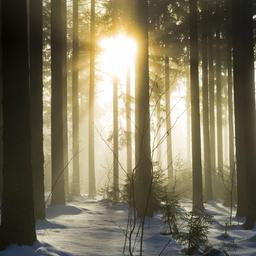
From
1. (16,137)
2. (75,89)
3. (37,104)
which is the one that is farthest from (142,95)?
(75,89)

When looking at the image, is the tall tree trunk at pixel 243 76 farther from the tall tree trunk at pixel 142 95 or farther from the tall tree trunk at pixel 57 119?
the tall tree trunk at pixel 57 119

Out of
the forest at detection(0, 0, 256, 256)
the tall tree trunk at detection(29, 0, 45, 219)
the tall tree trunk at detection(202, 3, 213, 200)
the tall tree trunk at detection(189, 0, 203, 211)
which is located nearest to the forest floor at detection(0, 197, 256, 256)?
Answer: the forest at detection(0, 0, 256, 256)

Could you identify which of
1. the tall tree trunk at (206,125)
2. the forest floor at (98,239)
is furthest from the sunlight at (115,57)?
the forest floor at (98,239)

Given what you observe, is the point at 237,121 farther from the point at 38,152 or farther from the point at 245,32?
the point at 38,152

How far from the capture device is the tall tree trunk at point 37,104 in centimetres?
1116

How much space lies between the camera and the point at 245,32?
11.8 metres

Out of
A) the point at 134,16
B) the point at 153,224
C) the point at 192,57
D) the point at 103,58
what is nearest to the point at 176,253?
the point at 153,224

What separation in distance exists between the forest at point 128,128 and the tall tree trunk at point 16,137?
0.02m

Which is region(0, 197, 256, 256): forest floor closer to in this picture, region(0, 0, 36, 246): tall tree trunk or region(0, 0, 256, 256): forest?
region(0, 0, 256, 256): forest

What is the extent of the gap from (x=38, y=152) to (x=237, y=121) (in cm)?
535

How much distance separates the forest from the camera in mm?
7207

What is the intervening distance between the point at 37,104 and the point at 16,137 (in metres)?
4.73

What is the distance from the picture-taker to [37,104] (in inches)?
467

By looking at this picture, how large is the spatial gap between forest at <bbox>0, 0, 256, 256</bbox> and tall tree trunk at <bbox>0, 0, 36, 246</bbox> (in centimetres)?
2
